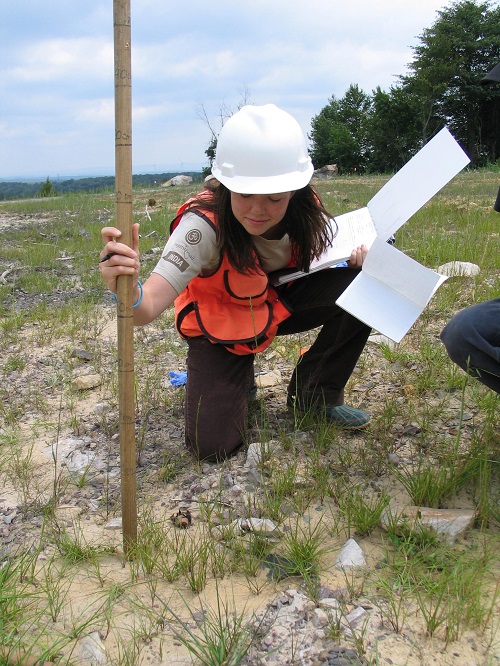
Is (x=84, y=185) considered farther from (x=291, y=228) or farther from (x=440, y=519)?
(x=440, y=519)

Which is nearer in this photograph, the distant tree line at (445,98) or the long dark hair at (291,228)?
the long dark hair at (291,228)

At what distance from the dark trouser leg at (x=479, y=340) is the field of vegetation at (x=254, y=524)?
0.15 m

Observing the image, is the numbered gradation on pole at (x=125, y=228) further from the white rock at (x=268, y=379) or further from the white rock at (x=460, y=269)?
the white rock at (x=460, y=269)

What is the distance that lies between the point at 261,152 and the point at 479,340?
95 centimetres

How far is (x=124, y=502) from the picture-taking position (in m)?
1.92

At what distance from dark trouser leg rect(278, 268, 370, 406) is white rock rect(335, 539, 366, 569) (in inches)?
36.7

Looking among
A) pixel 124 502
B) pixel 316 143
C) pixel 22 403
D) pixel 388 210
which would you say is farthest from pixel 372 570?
pixel 316 143

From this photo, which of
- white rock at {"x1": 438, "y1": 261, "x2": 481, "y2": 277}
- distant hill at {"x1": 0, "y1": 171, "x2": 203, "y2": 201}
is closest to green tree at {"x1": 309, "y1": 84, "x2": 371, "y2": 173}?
distant hill at {"x1": 0, "y1": 171, "x2": 203, "y2": 201}

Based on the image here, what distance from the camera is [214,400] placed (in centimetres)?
269

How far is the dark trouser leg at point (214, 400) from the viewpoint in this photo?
8.61 feet

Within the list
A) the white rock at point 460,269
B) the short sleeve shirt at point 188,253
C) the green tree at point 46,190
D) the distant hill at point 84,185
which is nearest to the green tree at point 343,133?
the distant hill at point 84,185

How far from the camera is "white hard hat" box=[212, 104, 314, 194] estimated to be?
7.05 feet

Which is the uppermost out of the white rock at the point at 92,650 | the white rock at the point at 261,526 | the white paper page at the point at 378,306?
the white paper page at the point at 378,306

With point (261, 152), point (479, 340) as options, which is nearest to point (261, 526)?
point (479, 340)
